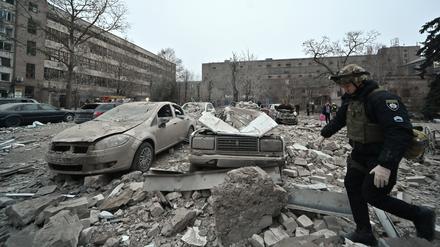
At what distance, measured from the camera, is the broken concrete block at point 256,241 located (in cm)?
248

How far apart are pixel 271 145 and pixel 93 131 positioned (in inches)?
136

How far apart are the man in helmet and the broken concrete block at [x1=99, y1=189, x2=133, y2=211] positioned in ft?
9.96

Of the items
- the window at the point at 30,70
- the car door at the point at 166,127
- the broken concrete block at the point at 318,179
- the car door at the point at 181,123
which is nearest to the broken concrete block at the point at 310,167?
the broken concrete block at the point at 318,179

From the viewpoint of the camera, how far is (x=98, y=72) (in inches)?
2071

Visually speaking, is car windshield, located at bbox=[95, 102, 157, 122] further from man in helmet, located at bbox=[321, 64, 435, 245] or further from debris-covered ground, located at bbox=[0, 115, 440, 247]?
man in helmet, located at bbox=[321, 64, 435, 245]

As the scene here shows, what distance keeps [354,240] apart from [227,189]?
1.38m

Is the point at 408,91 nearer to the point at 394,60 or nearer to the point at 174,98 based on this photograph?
the point at 394,60

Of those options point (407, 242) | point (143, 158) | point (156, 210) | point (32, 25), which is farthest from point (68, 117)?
point (32, 25)

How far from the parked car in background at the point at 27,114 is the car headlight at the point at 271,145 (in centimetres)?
1434

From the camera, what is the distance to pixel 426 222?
7.36 feet

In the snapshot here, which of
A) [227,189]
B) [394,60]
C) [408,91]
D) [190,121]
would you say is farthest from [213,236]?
[394,60]

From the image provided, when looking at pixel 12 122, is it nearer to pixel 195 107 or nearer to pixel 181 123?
pixel 195 107

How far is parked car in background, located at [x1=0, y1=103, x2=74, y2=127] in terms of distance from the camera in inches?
490

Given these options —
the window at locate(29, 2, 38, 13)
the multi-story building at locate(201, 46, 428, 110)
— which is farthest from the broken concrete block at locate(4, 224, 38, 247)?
the window at locate(29, 2, 38, 13)
